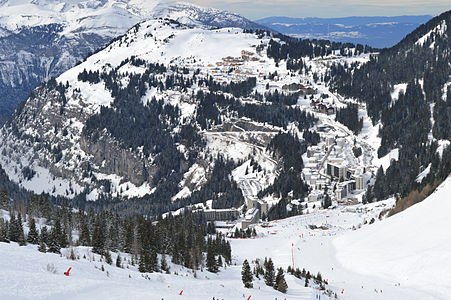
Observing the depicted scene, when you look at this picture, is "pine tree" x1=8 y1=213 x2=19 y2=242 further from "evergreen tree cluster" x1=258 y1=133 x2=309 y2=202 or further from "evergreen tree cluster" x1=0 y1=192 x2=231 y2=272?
"evergreen tree cluster" x1=258 y1=133 x2=309 y2=202

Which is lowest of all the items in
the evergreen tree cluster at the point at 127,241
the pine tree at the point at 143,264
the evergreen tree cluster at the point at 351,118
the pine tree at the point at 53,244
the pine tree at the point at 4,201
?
the evergreen tree cluster at the point at 351,118

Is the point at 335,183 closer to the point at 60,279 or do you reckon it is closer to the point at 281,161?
the point at 281,161

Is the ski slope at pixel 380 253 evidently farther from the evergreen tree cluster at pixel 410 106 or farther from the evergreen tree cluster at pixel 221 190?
the evergreen tree cluster at pixel 221 190

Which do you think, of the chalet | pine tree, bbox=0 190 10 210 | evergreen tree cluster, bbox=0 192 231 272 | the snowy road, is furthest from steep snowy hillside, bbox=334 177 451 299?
the chalet

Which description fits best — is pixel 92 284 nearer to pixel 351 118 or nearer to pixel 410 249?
pixel 410 249

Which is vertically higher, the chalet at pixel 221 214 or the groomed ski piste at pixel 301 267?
the groomed ski piste at pixel 301 267

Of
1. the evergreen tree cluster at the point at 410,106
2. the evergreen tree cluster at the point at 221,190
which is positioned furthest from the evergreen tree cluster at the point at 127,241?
the evergreen tree cluster at the point at 221,190

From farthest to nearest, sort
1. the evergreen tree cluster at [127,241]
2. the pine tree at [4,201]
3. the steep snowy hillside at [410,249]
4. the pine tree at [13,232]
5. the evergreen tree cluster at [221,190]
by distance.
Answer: the evergreen tree cluster at [221,190] → the pine tree at [4,201] → the pine tree at [13,232] → the evergreen tree cluster at [127,241] → the steep snowy hillside at [410,249]

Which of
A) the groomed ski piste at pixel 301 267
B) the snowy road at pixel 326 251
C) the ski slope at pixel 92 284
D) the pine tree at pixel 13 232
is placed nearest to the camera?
the ski slope at pixel 92 284
